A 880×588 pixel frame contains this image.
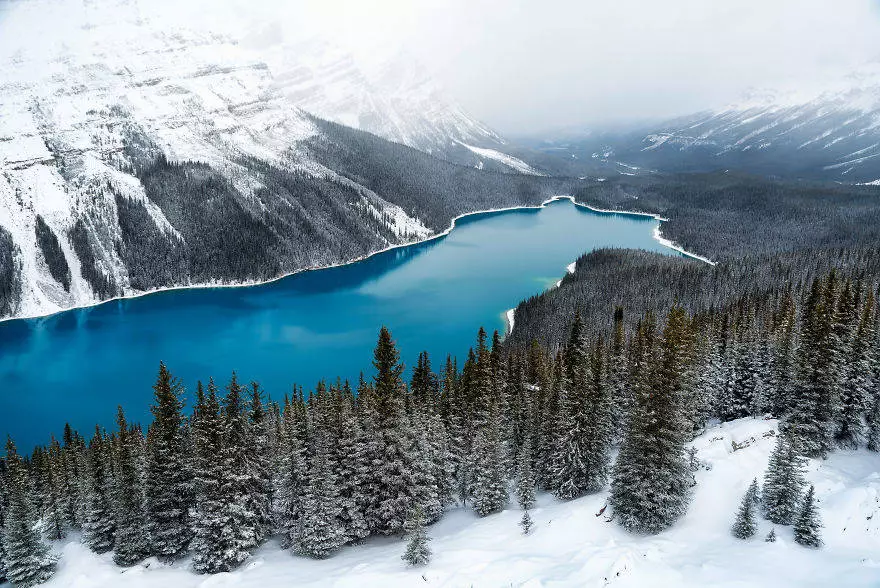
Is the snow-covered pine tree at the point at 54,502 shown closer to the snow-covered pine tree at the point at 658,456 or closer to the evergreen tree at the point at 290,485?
the evergreen tree at the point at 290,485

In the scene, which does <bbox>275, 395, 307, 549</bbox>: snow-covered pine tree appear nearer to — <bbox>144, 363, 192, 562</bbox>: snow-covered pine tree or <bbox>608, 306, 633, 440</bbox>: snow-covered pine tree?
<bbox>144, 363, 192, 562</bbox>: snow-covered pine tree

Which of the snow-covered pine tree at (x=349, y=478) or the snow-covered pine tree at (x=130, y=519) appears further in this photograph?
the snow-covered pine tree at (x=130, y=519)

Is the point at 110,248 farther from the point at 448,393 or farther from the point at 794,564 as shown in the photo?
the point at 794,564

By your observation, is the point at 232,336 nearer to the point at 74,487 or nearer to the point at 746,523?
the point at 74,487

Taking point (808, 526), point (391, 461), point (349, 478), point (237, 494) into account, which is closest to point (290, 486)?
point (237, 494)

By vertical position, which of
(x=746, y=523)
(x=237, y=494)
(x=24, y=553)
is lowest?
(x=24, y=553)

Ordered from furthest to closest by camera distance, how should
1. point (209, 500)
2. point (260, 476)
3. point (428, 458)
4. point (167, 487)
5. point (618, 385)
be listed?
point (618, 385)
point (260, 476)
point (428, 458)
point (167, 487)
point (209, 500)

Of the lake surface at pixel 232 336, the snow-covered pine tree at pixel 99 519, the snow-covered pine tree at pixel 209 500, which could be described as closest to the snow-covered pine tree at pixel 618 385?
the snow-covered pine tree at pixel 209 500

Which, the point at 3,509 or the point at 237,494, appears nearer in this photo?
the point at 237,494

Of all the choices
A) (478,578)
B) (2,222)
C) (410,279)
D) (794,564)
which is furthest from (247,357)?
(2,222)
